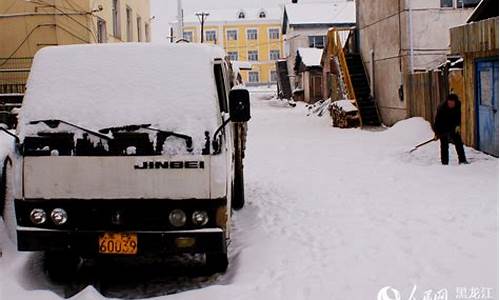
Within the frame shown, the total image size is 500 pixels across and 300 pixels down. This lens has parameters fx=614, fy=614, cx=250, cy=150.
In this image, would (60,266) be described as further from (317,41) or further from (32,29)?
(317,41)

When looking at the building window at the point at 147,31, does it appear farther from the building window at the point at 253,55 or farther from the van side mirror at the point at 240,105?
the building window at the point at 253,55

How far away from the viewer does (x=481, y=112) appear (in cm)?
1395

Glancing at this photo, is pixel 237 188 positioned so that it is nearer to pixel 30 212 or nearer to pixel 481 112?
pixel 30 212

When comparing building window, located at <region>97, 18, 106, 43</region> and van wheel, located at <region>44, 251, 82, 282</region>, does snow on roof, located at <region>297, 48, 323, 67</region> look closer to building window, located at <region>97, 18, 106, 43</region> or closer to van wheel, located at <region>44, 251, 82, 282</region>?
building window, located at <region>97, 18, 106, 43</region>

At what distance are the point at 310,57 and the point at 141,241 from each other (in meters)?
42.9

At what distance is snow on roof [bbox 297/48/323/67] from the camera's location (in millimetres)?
45928

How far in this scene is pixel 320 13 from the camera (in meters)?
61.4

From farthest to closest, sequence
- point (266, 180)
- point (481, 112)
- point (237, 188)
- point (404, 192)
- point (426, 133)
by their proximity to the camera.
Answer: point (426, 133)
point (481, 112)
point (266, 180)
point (404, 192)
point (237, 188)

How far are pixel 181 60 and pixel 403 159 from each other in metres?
8.92

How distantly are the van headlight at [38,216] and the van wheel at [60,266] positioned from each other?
0.56 metres

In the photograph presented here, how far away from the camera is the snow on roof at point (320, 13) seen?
5977 centimetres

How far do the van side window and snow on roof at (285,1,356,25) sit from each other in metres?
53.8

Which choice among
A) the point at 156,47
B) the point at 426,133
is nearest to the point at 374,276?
the point at 156,47

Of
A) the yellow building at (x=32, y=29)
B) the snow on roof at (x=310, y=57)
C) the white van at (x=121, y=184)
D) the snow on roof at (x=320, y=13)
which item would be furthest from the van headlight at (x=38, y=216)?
the snow on roof at (x=320, y=13)
